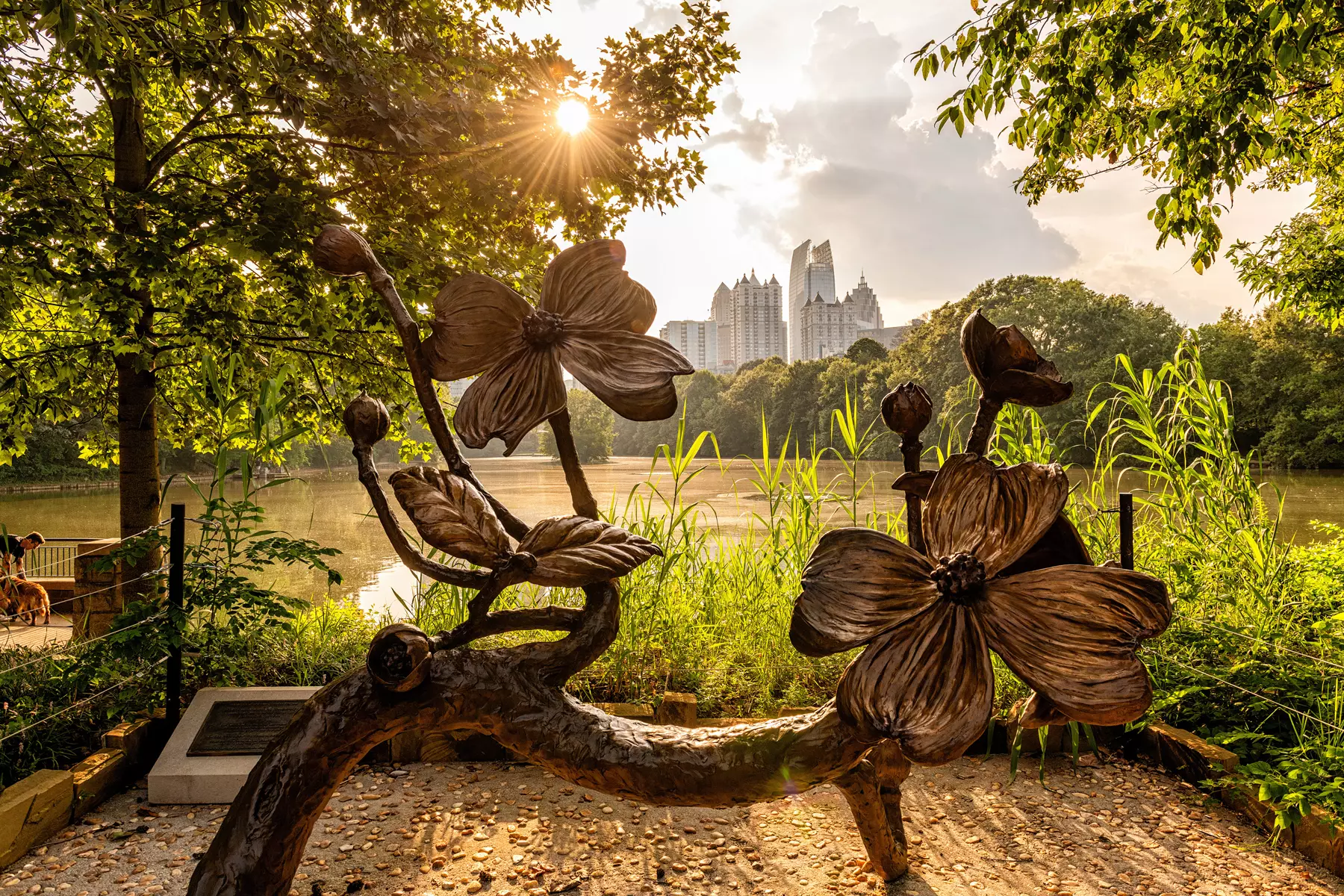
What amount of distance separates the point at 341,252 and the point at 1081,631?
85 centimetres

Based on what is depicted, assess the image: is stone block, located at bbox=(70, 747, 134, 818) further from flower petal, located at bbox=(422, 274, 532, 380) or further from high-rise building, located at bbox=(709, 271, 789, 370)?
high-rise building, located at bbox=(709, 271, 789, 370)

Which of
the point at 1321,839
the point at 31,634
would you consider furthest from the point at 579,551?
the point at 31,634

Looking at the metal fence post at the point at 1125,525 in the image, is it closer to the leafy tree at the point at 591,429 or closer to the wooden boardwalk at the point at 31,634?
the wooden boardwalk at the point at 31,634

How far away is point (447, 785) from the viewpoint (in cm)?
275

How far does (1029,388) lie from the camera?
0.69 meters

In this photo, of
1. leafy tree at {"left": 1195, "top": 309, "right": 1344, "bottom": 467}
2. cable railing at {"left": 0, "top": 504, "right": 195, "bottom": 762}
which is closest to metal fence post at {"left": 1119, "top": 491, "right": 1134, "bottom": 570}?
cable railing at {"left": 0, "top": 504, "right": 195, "bottom": 762}

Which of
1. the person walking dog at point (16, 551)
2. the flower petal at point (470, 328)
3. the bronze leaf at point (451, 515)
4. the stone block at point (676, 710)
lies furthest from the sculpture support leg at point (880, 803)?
the person walking dog at point (16, 551)

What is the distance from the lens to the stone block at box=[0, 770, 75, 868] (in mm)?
2213

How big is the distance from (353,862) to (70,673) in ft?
5.88

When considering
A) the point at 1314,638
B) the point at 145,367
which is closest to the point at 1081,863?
the point at 1314,638

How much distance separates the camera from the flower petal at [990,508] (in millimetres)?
645

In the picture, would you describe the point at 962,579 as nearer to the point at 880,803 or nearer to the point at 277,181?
A: the point at 880,803

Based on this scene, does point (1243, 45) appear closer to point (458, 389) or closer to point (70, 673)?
point (70, 673)

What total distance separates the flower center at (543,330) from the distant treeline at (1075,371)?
11.9 metres
